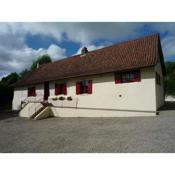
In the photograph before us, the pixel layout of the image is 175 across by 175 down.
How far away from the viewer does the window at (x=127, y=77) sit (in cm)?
1038

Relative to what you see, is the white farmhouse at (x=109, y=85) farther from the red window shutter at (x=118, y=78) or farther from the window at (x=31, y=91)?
the window at (x=31, y=91)

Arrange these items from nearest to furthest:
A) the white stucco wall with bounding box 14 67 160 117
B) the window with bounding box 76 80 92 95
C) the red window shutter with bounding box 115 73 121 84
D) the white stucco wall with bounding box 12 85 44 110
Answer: the white stucco wall with bounding box 14 67 160 117, the red window shutter with bounding box 115 73 121 84, the window with bounding box 76 80 92 95, the white stucco wall with bounding box 12 85 44 110

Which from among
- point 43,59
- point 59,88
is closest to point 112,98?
point 59,88

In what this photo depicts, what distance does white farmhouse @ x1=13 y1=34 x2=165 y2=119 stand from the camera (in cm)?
1017

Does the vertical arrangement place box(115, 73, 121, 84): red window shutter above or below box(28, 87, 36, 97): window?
above

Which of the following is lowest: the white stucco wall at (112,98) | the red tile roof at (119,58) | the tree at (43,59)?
the white stucco wall at (112,98)

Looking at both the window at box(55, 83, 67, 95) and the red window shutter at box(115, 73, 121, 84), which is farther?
the window at box(55, 83, 67, 95)

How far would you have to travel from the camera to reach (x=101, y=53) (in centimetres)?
1474

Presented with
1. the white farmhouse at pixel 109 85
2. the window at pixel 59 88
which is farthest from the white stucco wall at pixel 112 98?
the window at pixel 59 88

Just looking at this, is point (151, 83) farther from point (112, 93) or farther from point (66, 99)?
point (66, 99)

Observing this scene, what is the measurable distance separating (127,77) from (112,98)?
5.98ft

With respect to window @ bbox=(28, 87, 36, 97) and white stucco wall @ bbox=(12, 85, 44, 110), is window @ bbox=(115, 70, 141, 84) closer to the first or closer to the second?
white stucco wall @ bbox=(12, 85, 44, 110)

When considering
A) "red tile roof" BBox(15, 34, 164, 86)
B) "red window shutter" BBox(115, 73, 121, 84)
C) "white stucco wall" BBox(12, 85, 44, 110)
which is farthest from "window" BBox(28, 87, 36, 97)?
"red window shutter" BBox(115, 73, 121, 84)
